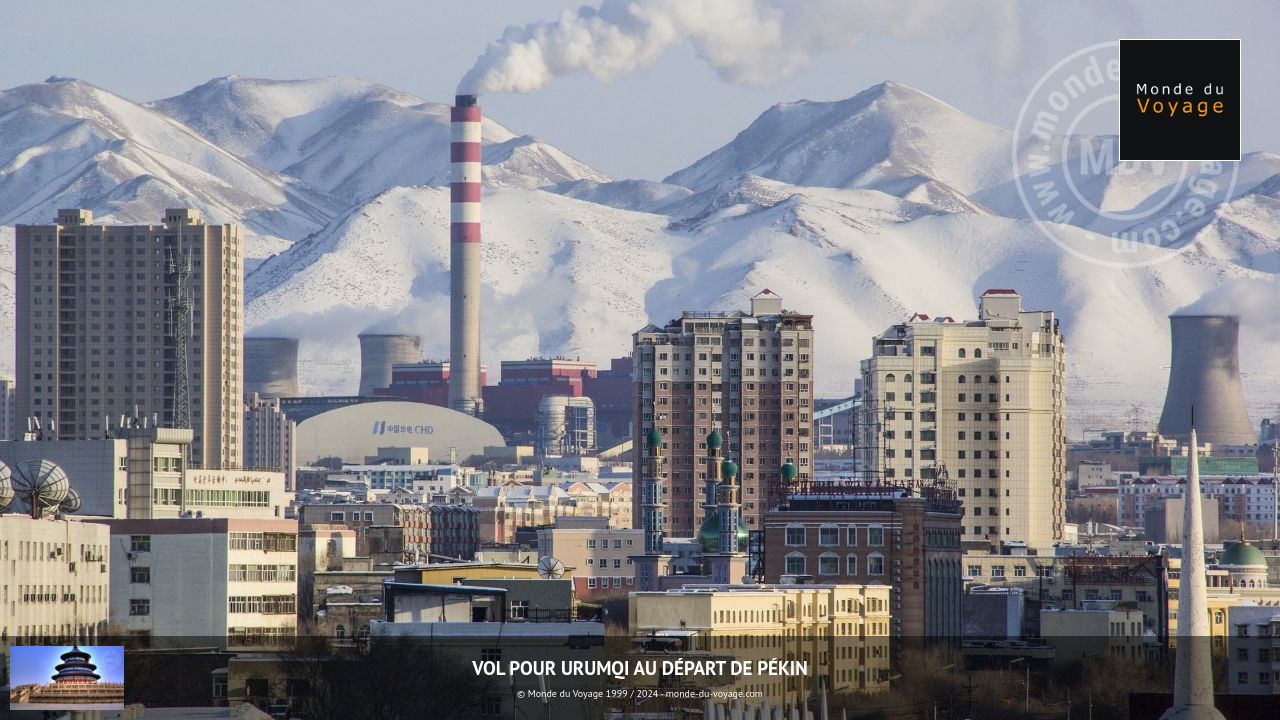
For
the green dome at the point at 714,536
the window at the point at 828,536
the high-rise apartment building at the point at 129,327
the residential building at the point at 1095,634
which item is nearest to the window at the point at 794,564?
the window at the point at 828,536

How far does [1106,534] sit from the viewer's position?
198125mm

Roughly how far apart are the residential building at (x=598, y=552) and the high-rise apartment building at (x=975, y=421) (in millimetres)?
13637

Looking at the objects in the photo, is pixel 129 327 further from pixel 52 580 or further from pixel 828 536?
pixel 52 580

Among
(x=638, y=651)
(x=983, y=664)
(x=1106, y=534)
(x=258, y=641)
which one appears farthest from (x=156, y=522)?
(x=1106, y=534)

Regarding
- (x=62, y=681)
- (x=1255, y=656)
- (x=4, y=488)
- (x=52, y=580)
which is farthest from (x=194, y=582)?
(x=62, y=681)

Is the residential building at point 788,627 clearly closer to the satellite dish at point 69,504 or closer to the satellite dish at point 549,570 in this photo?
the satellite dish at point 549,570

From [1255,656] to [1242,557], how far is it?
3881 cm

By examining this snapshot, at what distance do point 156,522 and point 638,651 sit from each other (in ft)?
56.6

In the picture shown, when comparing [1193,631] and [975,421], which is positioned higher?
[975,421]

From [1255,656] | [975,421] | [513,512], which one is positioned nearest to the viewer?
[1255,656]

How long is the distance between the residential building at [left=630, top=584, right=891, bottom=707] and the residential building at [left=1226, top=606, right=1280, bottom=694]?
9.83 m

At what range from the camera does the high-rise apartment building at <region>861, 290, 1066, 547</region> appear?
15638 cm

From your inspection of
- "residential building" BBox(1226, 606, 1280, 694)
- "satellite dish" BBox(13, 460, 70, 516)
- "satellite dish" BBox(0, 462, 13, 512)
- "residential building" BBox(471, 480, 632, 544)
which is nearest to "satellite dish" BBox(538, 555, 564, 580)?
"satellite dish" BBox(13, 460, 70, 516)

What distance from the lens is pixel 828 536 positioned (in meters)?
103
